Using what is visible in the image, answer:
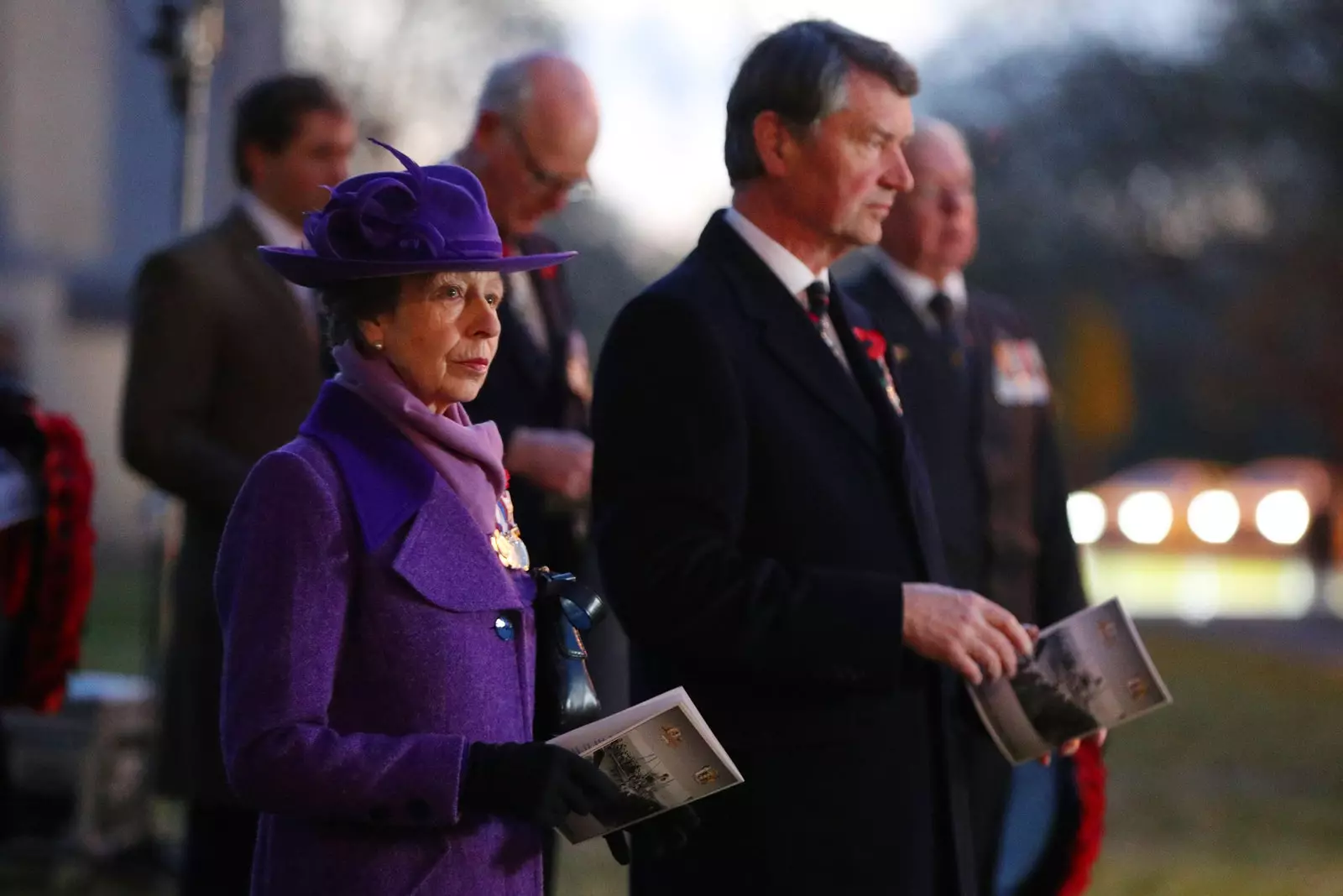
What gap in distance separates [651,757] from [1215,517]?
116 feet

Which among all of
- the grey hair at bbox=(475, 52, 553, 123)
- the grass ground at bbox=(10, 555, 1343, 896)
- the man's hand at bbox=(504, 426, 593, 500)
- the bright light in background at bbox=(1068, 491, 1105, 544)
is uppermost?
the grey hair at bbox=(475, 52, 553, 123)

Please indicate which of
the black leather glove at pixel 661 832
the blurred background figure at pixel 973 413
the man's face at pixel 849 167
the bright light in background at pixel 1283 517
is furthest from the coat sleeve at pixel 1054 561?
the bright light in background at pixel 1283 517

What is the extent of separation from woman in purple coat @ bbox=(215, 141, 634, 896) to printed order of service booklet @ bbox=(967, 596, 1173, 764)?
93 centimetres

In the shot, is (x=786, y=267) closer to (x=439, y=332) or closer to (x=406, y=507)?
(x=439, y=332)

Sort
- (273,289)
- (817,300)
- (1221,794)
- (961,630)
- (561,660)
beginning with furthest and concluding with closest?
(1221,794) → (273,289) → (817,300) → (961,630) → (561,660)

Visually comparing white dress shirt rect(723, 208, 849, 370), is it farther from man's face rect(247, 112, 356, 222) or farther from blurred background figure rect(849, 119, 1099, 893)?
man's face rect(247, 112, 356, 222)

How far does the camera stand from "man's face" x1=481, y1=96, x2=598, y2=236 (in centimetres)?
369

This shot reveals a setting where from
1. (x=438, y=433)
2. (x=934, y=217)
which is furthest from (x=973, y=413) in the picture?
(x=438, y=433)

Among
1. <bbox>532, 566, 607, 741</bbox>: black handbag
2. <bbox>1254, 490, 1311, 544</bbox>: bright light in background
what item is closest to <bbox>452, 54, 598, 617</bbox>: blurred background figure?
<bbox>532, 566, 607, 741</bbox>: black handbag

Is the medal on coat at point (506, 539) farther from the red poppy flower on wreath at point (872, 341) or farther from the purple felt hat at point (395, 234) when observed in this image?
the red poppy flower on wreath at point (872, 341)

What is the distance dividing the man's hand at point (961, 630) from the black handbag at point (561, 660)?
25.4 inches

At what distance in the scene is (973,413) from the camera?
429 cm

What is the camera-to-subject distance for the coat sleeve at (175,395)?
389 cm

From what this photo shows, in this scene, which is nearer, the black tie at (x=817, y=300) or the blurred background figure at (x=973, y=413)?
the black tie at (x=817, y=300)
